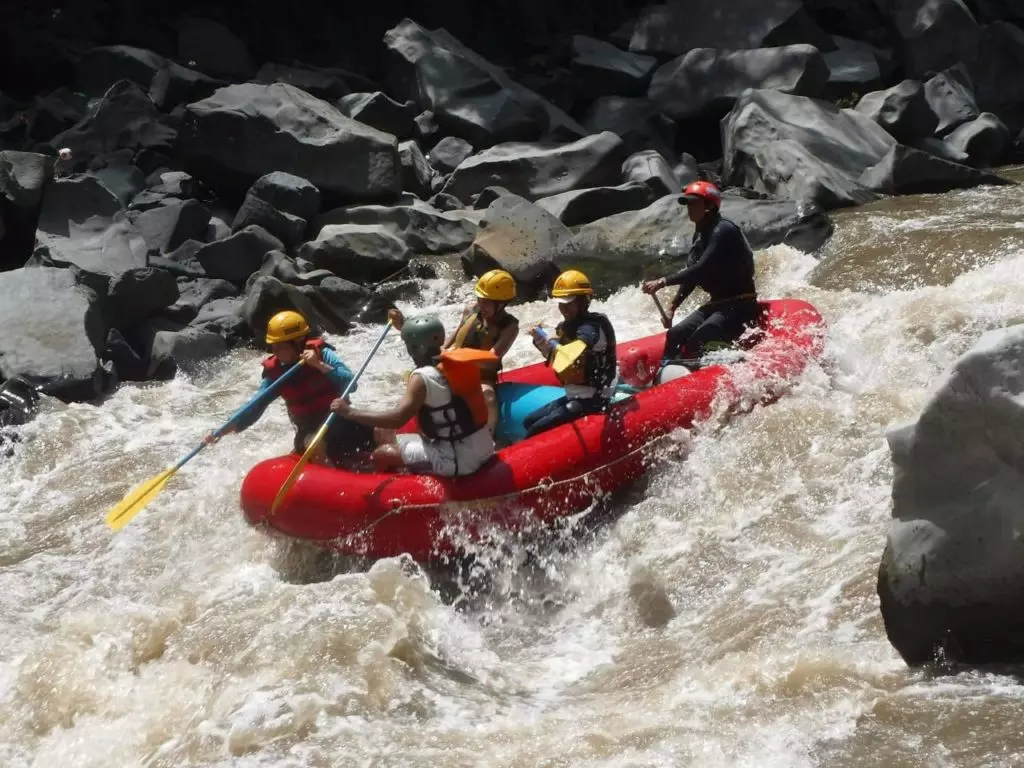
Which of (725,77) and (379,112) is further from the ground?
(725,77)

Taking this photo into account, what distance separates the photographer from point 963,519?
342cm

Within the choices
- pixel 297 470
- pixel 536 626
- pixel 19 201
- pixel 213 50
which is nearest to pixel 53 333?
pixel 19 201

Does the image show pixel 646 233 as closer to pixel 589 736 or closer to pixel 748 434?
pixel 748 434

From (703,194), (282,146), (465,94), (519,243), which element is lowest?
(519,243)

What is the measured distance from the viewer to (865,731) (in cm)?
335

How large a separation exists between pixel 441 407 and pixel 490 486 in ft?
1.44

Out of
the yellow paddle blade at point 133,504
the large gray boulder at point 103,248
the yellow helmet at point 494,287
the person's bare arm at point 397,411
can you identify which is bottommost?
the yellow paddle blade at point 133,504

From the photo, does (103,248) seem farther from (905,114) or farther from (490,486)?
(905,114)

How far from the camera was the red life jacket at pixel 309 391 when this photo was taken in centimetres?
577

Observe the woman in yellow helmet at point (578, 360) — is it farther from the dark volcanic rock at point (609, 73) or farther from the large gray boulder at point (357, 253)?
the dark volcanic rock at point (609, 73)

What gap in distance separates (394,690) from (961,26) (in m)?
14.6

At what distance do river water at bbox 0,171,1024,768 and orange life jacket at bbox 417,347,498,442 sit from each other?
1.93 feet

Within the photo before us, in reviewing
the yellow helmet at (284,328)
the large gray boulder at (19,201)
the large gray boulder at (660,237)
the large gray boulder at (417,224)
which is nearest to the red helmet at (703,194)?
the yellow helmet at (284,328)

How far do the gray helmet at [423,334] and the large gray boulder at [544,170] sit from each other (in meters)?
7.31
